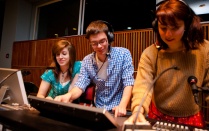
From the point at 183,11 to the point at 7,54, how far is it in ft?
16.2

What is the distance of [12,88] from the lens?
1.44 metres

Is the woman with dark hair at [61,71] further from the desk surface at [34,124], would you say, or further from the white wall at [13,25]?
the white wall at [13,25]

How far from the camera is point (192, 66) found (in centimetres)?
105

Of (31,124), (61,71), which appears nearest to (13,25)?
(61,71)

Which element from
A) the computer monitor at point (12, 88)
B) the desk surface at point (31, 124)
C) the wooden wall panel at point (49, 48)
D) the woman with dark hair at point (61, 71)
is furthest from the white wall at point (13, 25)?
the desk surface at point (31, 124)

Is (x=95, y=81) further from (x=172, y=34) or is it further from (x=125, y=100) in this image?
(x=172, y=34)

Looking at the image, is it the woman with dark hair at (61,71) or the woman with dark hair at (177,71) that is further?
the woman with dark hair at (61,71)

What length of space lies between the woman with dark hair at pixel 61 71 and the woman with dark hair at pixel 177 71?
894 mm

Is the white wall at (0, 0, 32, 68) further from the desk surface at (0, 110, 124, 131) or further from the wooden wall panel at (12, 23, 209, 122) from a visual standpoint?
the desk surface at (0, 110, 124, 131)

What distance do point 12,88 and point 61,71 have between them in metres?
0.56

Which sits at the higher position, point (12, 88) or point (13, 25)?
point (13, 25)

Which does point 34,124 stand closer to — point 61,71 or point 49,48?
point 61,71

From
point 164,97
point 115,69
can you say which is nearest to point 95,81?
point 115,69

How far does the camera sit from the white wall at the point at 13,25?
4809 millimetres
